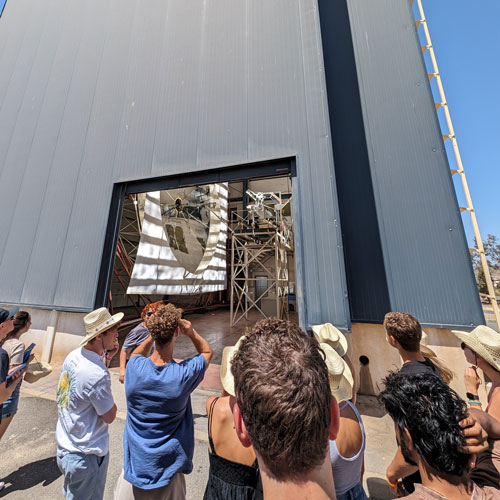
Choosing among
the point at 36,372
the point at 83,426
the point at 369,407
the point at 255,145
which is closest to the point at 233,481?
the point at 83,426

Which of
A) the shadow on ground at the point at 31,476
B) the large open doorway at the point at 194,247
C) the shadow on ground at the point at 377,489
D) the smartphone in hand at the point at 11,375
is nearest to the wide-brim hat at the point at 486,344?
the shadow on ground at the point at 377,489

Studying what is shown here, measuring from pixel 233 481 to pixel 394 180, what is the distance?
4.86 meters

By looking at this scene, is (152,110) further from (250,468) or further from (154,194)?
(250,468)

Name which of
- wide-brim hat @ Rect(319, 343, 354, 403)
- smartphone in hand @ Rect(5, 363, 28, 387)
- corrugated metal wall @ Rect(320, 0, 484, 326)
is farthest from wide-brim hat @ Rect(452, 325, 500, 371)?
smartphone in hand @ Rect(5, 363, 28, 387)

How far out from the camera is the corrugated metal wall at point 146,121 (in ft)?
13.6

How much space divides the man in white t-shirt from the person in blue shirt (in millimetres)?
208

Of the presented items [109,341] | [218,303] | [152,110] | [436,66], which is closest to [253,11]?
[152,110]

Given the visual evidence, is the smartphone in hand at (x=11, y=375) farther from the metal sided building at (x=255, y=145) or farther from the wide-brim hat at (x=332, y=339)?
the metal sided building at (x=255, y=145)

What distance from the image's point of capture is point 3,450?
275 cm

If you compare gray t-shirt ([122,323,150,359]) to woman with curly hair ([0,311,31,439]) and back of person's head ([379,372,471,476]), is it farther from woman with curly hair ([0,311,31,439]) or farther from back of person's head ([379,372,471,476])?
back of person's head ([379,372,471,476])

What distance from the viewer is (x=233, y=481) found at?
4.01 ft

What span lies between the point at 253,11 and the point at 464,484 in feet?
26.3

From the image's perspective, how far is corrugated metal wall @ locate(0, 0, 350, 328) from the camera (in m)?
4.15

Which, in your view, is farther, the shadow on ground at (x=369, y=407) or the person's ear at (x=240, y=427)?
the shadow on ground at (x=369, y=407)
